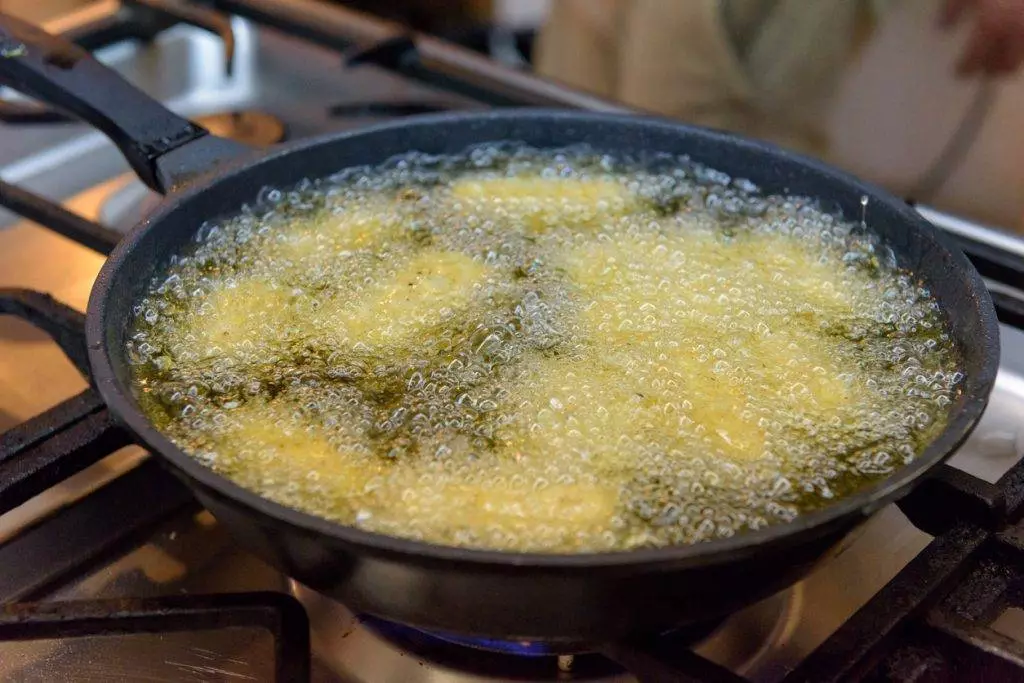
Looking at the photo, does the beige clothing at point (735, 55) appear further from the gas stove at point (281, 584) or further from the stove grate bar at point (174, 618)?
the stove grate bar at point (174, 618)

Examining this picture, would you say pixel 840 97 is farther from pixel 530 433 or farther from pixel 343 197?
pixel 530 433

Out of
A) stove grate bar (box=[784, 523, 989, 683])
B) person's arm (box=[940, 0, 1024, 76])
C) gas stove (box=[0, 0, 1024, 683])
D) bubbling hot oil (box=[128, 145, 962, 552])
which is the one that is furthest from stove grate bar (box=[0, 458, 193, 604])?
person's arm (box=[940, 0, 1024, 76])

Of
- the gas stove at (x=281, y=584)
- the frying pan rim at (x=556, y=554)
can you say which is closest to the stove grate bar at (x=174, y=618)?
the gas stove at (x=281, y=584)

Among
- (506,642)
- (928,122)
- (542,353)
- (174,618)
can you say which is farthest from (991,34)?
(174,618)

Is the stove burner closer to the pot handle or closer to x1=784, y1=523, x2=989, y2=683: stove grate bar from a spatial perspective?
x1=784, y1=523, x2=989, y2=683: stove grate bar

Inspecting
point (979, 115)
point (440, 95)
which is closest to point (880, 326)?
point (979, 115)
